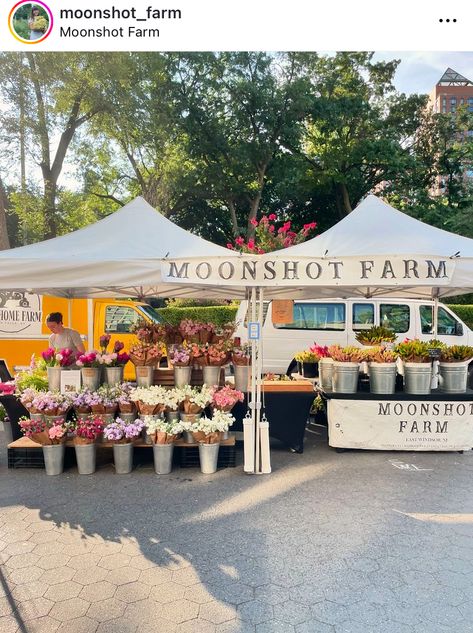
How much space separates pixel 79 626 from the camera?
99.7 inches

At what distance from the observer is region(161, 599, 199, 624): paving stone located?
2.60 meters

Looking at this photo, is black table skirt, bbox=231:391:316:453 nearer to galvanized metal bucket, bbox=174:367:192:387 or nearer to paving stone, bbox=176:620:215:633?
galvanized metal bucket, bbox=174:367:192:387

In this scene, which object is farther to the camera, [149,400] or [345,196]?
[345,196]

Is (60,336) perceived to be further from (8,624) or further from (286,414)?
(8,624)

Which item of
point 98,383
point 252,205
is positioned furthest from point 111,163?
point 98,383

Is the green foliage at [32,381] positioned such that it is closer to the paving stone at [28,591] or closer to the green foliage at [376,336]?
the paving stone at [28,591]

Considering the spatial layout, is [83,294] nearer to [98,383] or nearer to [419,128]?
[98,383]

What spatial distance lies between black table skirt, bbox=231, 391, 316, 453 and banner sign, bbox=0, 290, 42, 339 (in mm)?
4236

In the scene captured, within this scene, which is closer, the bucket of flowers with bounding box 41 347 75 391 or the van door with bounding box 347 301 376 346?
the bucket of flowers with bounding box 41 347 75 391

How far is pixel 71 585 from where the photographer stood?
292 cm

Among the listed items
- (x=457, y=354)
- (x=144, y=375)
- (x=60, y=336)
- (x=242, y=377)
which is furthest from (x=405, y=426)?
(x=60, y=336)

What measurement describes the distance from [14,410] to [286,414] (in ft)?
10.4

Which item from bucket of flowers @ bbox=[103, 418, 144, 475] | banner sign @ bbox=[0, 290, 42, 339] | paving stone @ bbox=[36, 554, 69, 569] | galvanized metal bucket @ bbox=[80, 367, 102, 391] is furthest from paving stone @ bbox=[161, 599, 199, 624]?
banner sign @ bbox=[0, 290, 42, 339]
